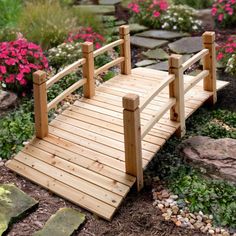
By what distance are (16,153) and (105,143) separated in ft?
3.12

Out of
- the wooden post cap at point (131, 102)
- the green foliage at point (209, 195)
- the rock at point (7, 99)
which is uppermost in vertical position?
the wooden post cap at point (131, 102)

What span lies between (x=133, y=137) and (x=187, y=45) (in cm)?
408

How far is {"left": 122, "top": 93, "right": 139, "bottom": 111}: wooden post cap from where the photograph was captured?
3793mm

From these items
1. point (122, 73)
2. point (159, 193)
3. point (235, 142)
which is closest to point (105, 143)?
point (159, 193)

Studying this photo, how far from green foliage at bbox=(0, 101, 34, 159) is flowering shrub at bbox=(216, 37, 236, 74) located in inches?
112

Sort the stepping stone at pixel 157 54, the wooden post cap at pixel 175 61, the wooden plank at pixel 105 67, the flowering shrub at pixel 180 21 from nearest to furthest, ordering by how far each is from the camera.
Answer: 1. the wooden post cap at pixel 175 61
2. the wooden plank at pixel 105 67
3. the stepping stone at pixel 157 54
4. the flowering shrub at pixel 180 21

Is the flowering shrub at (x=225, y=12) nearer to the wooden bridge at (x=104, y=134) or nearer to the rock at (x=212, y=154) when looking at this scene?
the wooden bridge at (x=104, y=134)

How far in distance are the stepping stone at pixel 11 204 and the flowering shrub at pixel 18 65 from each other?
6.44 feet

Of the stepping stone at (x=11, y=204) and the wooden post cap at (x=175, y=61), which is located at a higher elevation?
the wooden post cap at (x=175, y=61)

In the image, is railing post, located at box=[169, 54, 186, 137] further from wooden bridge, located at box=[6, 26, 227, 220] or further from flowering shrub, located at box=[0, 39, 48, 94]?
flowering shrub, located at box=[0, 39, 48, 94]

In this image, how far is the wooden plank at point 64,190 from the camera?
12.5ft

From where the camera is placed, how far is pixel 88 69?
5414mm

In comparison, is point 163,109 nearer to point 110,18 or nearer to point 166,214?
point 166,214

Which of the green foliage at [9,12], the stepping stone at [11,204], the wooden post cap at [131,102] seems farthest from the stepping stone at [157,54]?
the stepping stone at [11,204]
